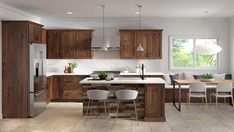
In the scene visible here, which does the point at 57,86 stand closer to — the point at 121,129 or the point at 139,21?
the point at 139,21

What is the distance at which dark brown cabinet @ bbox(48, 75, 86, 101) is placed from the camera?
1017cm

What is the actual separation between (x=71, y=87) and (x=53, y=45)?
4.85ft

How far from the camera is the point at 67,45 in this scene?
34.6 ft

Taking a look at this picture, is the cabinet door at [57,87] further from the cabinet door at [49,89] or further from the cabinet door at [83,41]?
the cabinet door at [83,41]

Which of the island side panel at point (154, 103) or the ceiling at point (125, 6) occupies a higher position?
the ceiling at point (125, 6)

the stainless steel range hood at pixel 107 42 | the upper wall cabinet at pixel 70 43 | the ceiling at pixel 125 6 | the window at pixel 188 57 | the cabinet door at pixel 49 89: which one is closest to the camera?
the ceiling at pixel 125 6

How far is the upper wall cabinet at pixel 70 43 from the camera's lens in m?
10.5

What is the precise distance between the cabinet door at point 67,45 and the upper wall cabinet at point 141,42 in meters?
1.52

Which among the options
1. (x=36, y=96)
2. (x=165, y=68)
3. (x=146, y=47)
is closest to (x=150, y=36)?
(x=146, y=47)

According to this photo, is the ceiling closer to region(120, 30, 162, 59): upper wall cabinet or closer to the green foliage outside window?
region(120, 30, 162, 59): upper wall cabinet

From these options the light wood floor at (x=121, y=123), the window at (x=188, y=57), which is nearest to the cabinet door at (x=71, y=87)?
the light wood floor at (x=121, y=123)

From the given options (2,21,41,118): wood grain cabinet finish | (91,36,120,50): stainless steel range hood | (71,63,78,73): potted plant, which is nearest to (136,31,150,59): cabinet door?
(91,36,120,50): stainless steel range hood

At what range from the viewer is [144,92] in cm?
739

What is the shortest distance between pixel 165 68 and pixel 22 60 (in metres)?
4.99
